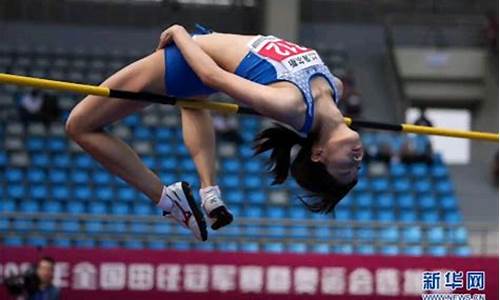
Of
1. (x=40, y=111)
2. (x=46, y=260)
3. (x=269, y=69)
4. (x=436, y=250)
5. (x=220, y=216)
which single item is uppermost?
(x=40, y=111)

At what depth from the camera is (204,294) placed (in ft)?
29.3

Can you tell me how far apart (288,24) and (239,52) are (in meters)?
8.94

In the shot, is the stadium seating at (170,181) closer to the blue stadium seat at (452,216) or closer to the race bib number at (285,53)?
the blue stadium seat at (452,216)

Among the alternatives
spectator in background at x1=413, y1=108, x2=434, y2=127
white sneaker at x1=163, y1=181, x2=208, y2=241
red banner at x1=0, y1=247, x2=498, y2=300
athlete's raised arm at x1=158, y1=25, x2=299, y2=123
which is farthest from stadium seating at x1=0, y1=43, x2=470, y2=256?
athlete's raised arm at x1=158, y1=25, x2=299, y2=123

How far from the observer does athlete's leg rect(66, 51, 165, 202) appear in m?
5.34

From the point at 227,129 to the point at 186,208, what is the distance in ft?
25.2

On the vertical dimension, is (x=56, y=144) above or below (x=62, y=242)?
above

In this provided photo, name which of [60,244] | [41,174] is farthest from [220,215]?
[41,174]

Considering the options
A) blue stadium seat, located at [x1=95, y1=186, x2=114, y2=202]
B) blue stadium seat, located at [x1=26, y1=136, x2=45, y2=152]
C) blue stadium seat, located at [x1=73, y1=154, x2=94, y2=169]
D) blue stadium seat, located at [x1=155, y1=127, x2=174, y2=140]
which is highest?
blue stadium seat, located at [x1=155, y1=127, x2=174, y2=140]

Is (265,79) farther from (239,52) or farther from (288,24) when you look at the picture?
(288,24)

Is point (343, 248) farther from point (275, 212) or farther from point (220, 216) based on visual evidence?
point (220, 216)

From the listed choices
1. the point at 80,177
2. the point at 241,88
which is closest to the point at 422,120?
the point at 80,177

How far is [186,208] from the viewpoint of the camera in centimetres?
559

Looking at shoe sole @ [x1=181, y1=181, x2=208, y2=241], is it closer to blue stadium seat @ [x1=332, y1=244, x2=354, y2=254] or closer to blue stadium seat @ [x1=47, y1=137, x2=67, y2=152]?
blue stadium seat @ [x1=332, y1=244, x2=354, y2=254]
